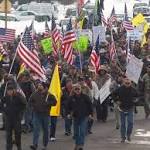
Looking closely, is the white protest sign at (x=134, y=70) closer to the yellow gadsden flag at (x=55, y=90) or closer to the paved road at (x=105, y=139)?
the paved road at (x=105, y=139)

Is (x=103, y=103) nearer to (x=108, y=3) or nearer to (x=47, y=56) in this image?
(x=47, y=56)

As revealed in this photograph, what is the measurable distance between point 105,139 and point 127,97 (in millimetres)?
1313

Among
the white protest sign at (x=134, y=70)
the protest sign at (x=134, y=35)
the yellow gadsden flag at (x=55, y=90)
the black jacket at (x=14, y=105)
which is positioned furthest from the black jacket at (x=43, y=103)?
the protest sign at (x=134, y=35)

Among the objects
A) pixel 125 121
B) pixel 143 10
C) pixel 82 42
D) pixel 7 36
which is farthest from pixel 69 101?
pixel 143 10

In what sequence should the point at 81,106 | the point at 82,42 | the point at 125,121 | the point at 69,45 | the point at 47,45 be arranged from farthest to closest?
the point at 82,42, the point at 47,45, the point at 69,45, the point at 125,121, the point at 81,106

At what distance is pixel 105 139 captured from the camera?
51.4 ft

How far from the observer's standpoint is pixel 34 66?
52.5 ft

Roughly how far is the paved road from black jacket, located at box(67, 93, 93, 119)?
98cm

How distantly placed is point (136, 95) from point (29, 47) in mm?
3444

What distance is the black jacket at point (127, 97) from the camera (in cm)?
1501

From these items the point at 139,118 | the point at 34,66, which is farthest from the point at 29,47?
the point at 139,118

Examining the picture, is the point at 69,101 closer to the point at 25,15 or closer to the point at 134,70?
the point at 134,70

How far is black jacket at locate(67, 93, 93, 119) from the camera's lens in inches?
553

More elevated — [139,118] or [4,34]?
[4,34]
